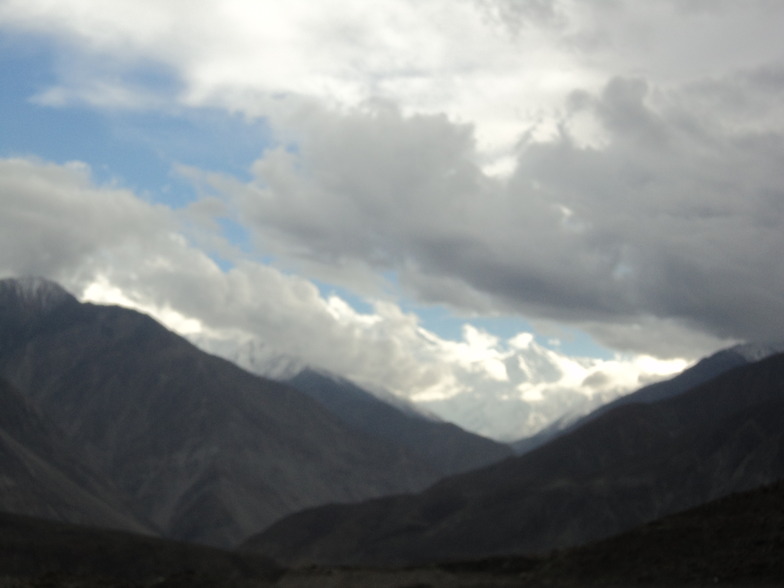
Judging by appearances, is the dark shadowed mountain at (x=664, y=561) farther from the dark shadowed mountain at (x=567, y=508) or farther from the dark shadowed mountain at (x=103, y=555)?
the dark shadowed mountain at (x=567, y=508)

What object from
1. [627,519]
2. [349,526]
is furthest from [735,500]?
[349,526]

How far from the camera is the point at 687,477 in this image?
18012 centimetres

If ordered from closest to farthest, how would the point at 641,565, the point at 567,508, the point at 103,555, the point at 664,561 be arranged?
1. the point at 664,561
2. the point at 641,565
3. the point at 103,555
4. the point at 567,508

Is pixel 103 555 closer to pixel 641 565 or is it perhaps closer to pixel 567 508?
pixel 641 565

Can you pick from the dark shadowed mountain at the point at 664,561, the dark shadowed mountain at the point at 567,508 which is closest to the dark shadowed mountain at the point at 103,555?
the dark shadowed mountain at the point at 664,561

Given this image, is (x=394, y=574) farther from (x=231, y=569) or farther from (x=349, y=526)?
(x=349, y=526)

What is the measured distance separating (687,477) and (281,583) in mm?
127203

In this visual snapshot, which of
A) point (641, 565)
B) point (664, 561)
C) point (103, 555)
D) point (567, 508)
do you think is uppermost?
point (567, 508)

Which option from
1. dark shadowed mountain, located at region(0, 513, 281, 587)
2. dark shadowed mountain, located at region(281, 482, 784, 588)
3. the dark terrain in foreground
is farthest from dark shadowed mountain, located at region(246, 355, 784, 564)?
dark shadowed mountain, located at region(281, 482, 784, 588)

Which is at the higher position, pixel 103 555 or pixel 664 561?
pixel 664 561

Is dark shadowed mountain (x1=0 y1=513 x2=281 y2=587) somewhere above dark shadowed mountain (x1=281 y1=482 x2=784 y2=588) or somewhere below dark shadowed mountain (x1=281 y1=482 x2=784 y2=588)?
below

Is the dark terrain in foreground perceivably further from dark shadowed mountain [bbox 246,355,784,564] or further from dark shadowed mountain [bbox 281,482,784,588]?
dark shadowed mountain [bbox 246,355,784,564]

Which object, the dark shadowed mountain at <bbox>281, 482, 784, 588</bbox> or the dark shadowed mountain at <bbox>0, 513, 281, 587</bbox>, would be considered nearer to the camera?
the dark shadowed mountain at <bbox>281, 482, 784, 588</bbox>

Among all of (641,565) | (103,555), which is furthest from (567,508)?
(641,565)
